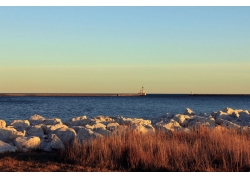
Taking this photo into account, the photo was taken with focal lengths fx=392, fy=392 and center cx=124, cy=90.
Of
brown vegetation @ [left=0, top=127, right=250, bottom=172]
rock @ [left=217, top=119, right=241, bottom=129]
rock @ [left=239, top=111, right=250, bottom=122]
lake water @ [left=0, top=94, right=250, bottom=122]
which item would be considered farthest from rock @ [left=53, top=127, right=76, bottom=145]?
lake water @ [left=0, top=94, right=250, bottom=122]

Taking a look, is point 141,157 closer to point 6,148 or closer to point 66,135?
point 6,148

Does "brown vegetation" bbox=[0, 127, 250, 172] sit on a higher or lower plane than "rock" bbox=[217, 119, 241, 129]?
lower

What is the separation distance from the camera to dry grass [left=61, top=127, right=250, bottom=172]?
8.27m

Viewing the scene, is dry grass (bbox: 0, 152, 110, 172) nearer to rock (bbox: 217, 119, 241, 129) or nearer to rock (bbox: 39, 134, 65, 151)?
rock (bbox: 39, 134, 65, 151)

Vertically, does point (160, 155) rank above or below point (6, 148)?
above

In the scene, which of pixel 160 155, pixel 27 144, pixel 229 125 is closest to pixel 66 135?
pixel 27 144

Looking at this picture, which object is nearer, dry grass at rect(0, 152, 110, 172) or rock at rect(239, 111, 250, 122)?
dry grass at rect(0, 152, 110, 172)

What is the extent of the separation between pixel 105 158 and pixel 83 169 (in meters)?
0.68

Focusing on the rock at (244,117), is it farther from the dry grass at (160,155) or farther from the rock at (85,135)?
the dry grass at (160,155)

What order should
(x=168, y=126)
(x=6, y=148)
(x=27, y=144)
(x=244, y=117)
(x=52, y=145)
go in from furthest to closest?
(x=244, y=117), (x=168, y=126), (x=52, y=145), (x=27, y=144), (x=6, y=148)

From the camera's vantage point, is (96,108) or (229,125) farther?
(96,108)

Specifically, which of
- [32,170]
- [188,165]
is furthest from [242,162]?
[32,170]

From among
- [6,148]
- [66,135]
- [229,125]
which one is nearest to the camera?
[6,148]

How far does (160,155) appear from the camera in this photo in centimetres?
853
